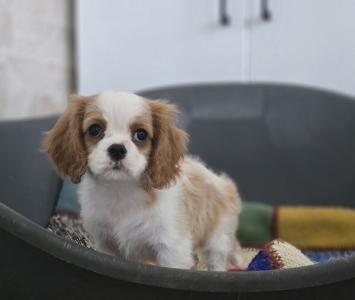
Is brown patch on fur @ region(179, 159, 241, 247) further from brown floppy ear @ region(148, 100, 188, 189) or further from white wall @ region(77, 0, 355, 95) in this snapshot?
white wall @ region(77, 0, 355, 95)

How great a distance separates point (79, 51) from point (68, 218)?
0.98 m

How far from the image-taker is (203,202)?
1.18 meters

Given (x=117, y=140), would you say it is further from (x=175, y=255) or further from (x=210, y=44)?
(x=210, y=44)

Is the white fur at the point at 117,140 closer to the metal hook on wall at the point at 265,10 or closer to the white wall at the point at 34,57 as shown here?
the white wall at the point at 34,57

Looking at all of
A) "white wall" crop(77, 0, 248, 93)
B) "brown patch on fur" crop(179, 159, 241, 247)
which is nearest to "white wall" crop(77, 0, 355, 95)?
"white wall" crop(77, 0, 248, 93)

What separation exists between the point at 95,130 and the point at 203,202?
344 millimetres

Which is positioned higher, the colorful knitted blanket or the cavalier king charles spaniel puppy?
the cavalier king charles spaniel puppy

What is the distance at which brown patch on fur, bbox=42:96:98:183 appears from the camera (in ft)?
3.14

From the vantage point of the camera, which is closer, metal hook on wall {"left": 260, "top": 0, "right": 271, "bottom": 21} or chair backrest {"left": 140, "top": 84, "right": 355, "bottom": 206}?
chair backrest {"left": 140, "top": 84, "right": 355, "bottom": 206}

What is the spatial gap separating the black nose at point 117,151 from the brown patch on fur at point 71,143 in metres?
0.09

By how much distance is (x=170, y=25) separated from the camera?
2.14m

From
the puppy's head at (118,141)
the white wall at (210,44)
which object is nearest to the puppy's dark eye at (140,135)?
the puppy's head at (118,141)

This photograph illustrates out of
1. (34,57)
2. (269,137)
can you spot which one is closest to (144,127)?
(269,137)

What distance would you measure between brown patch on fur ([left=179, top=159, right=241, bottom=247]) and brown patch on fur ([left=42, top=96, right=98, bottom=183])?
0.85 ft
